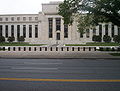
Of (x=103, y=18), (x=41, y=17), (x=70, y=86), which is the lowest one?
(x=70, y=86)

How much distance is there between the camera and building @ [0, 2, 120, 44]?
76.2 meters

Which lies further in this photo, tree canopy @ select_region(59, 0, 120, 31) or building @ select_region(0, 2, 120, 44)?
building @ select_region(0, 2, 120, 44)

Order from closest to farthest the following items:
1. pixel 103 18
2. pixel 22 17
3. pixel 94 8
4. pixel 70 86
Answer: pixel 70 86
pixel 94 8
pixel 103 18
pixel 22 17

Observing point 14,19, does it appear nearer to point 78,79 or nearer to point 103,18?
point 103,18

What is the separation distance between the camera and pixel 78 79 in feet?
24.0

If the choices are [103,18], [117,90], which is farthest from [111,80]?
[103,18]

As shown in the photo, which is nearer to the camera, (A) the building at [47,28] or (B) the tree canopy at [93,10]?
(B) the tree canopy at [93,10]

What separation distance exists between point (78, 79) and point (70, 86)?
1.16 m

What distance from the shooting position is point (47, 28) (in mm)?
78438

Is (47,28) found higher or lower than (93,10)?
higher

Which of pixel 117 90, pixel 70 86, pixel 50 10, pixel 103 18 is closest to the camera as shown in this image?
pixel 117 90

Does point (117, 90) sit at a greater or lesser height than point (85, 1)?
lesser

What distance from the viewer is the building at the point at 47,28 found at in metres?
76.2

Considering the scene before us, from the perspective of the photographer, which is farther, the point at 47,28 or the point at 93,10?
the point at 47,28
